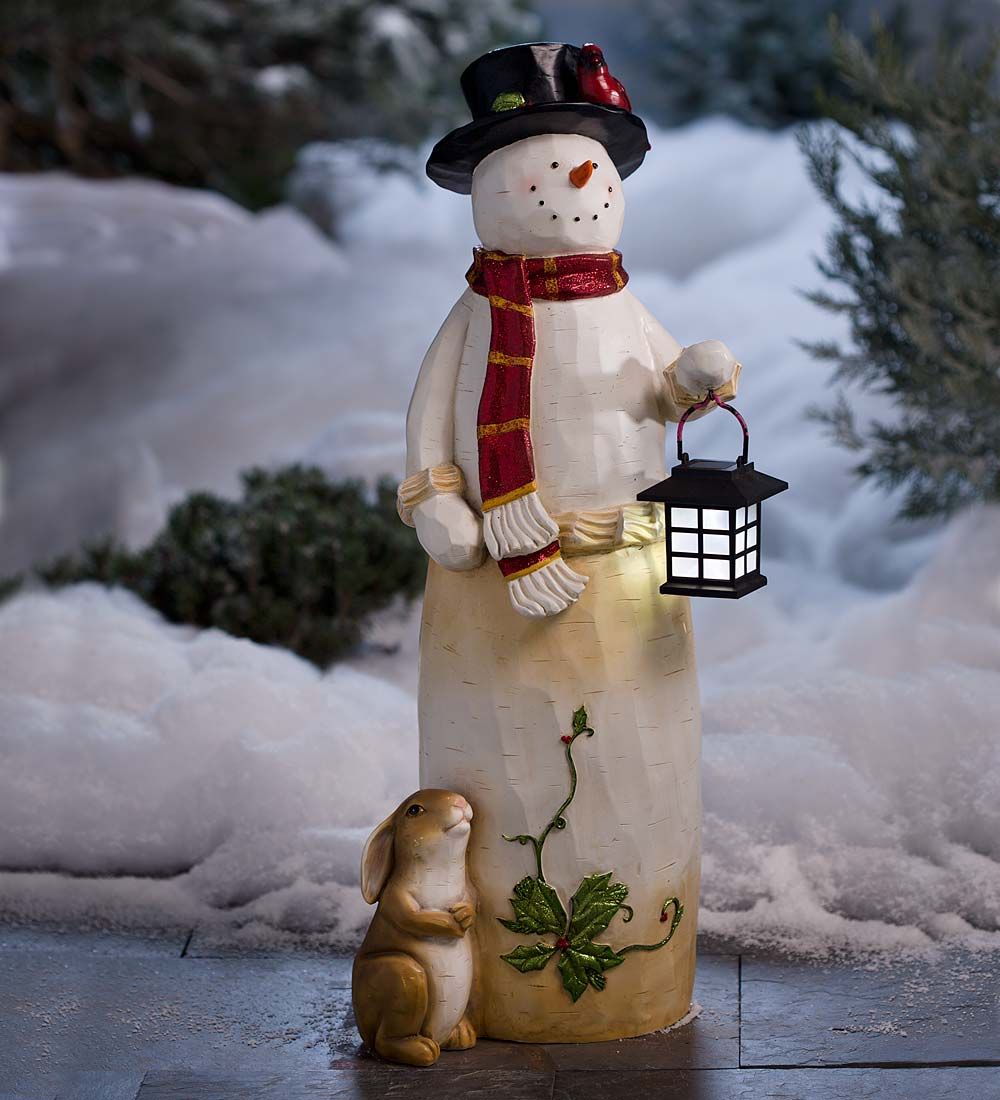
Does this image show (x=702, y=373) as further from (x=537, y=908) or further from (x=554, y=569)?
(x=537, y=908)

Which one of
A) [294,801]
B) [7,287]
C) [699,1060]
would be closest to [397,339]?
[7,287]

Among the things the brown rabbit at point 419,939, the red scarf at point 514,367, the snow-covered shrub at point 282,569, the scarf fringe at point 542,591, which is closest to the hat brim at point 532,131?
the red scarf at point 514,367

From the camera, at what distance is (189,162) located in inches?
280

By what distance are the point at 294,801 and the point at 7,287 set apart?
407 centimetres

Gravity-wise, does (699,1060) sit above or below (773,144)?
below

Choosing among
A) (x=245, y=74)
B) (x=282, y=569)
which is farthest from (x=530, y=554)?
(x=245, y=74)

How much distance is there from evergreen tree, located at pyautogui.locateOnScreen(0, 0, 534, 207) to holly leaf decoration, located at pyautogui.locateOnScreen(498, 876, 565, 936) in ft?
11.7

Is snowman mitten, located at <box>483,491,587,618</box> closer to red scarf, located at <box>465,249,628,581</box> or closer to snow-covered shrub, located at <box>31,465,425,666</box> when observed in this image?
red scarf, located at <box>465,249,628,581</box>

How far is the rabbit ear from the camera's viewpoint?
2383 mm

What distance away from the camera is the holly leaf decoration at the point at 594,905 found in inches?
92.9

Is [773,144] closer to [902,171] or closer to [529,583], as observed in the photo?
[902,171]

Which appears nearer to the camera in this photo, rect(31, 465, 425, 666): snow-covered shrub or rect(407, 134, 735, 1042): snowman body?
rect(407, 134, 735, 1042): snowman body

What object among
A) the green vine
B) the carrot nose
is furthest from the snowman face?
the green vine

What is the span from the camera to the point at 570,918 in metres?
2.37
